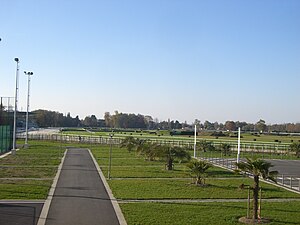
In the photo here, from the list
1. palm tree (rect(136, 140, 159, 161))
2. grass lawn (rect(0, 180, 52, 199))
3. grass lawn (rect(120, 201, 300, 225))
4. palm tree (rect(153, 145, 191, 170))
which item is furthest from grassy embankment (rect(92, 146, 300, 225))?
palm tree (rect(136, 140, 159, 161))

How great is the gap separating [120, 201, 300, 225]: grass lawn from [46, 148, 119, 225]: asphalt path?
102 cm

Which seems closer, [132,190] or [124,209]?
[124,209]

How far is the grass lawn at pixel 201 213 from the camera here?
15555mm

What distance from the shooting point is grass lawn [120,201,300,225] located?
15.6m

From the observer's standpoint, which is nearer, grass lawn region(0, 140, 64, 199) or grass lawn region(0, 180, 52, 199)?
grass lawn region(0, 180, 52, 199)

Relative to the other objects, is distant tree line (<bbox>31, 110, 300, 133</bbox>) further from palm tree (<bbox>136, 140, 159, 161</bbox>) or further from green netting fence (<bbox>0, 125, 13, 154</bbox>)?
palm tree (<bbox>136, 140, 159, 161</bbox>)

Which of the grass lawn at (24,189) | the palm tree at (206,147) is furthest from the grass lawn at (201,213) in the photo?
the palm tree at (206,147)

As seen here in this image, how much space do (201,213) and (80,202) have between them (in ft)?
19.2

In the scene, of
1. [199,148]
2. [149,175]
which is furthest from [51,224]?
[199,148]

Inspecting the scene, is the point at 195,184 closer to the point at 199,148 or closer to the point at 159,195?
the point at 159,195

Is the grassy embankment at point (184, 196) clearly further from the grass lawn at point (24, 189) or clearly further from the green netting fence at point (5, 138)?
the green netting fence at point (5, 138)

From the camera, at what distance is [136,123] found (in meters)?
173

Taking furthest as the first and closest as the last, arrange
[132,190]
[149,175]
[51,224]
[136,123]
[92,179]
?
[136,123] < [149,175] < [92,179] < [132,190] < [51,224]

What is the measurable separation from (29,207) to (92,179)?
934 cm
